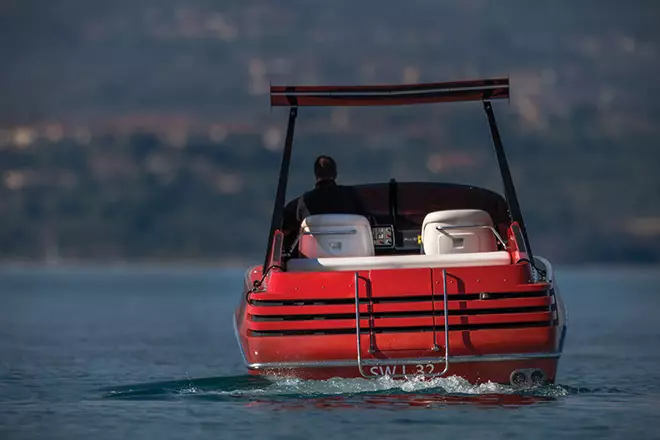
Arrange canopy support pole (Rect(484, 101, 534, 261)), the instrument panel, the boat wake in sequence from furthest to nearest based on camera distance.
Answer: the instrument panel < canopy support pole (Rect(484, 101, 534, 261)) < the boat wake

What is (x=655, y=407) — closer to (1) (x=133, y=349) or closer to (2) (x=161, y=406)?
(2) (x=161, y=406)

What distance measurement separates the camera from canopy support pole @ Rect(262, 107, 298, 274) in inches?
581

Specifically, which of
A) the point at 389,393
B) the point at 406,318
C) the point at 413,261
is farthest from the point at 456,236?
the point at 389,393

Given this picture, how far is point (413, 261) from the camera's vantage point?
14.1 m

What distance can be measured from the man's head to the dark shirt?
63mm

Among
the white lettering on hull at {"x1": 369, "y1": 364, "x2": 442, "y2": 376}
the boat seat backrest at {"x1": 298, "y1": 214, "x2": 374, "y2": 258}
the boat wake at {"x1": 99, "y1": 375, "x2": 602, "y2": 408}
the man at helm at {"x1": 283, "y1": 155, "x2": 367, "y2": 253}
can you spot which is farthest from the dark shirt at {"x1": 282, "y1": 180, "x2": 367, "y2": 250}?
the white lettering on hull at {"x1": 369, "y1": 364, "x2": 442, "y2": 376}

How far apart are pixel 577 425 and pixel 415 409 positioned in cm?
149

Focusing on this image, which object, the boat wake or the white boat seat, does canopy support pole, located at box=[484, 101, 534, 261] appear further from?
the boat wake

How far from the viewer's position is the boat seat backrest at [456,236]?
1459cm

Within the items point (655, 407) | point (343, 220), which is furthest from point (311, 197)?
point (655, 407)

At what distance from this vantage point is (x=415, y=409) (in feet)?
43.9

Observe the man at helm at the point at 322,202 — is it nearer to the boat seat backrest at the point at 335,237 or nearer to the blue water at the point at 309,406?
the boat seat backrest at the point at 335,237

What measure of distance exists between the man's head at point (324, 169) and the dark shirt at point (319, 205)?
0.06 meters

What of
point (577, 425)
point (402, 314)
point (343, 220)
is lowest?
point (577, 425)
